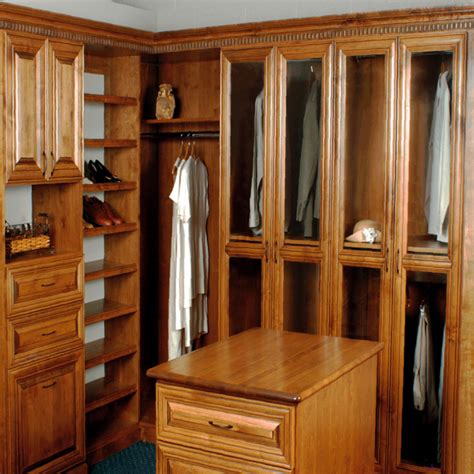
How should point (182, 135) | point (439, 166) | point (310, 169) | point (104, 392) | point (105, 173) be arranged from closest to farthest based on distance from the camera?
point (439, 166), point (310, 169), point (105, 173), point (104, 392), point (182, 135)

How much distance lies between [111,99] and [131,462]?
7.43 ft

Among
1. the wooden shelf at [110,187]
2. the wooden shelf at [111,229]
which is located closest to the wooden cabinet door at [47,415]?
the wooden shelf at [111,229]

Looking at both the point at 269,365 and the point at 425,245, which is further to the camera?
the point at 425,245

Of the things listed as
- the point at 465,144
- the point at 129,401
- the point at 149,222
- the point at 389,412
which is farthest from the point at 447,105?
the point at 129,401

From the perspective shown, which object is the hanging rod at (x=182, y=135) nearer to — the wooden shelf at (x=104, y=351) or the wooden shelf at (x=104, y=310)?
the wooden shelf at (x=104, y=310)

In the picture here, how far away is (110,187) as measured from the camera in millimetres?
5191

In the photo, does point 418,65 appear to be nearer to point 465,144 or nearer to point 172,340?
point 465,144

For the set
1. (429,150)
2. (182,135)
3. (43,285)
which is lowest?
(43,285)

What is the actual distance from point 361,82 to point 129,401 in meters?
2.62

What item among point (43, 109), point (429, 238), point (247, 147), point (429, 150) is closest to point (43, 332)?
point (43, 109)

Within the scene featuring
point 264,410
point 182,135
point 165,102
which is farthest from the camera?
point 182,135

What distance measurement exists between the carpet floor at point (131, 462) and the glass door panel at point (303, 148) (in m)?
1.68

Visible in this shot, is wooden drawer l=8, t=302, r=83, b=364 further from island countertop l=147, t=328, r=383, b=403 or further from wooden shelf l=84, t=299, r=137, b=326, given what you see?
island countertop l=147, t=328, r=383, b=403

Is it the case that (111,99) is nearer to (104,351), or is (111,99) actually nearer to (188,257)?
(188,257)
